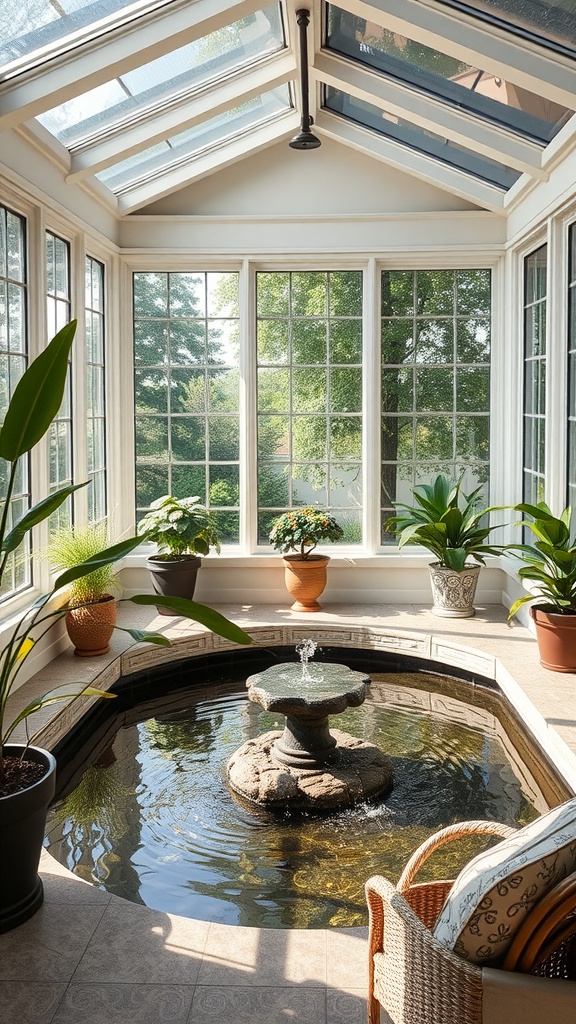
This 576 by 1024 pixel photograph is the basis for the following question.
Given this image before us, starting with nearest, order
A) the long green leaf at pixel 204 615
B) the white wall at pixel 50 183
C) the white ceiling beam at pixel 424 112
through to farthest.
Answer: the long green leaf at pixel 204 615
the white wall at pixel 50 183
the white ceiling beam at pixel 424 112

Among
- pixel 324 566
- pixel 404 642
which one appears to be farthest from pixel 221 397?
pixel 404 642

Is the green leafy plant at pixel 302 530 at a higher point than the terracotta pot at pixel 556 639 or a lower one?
higher

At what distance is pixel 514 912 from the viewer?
1.68m

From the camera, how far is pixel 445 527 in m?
6.49

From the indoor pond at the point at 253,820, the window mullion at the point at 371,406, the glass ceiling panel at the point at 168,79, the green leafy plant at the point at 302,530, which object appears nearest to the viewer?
the indoor pond at the point at 253,820

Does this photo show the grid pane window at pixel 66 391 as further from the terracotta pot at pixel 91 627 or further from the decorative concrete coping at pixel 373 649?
the decorative concrete coping at pixel 373 649

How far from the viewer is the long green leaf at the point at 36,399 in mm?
2574

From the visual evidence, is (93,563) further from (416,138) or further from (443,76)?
(416,138)

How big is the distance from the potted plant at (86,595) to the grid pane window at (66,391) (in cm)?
35

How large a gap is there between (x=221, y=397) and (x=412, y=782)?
4081 mm

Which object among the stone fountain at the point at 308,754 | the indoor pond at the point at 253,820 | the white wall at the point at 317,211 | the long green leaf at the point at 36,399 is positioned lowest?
the indoor pond at the point at 253,820

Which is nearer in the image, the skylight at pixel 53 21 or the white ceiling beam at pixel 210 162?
the skylight at pixel 53 21

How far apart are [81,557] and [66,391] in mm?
1245

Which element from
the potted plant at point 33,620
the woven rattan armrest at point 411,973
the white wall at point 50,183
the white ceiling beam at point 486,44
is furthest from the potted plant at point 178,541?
the woven rattan armrest at point 411,973
